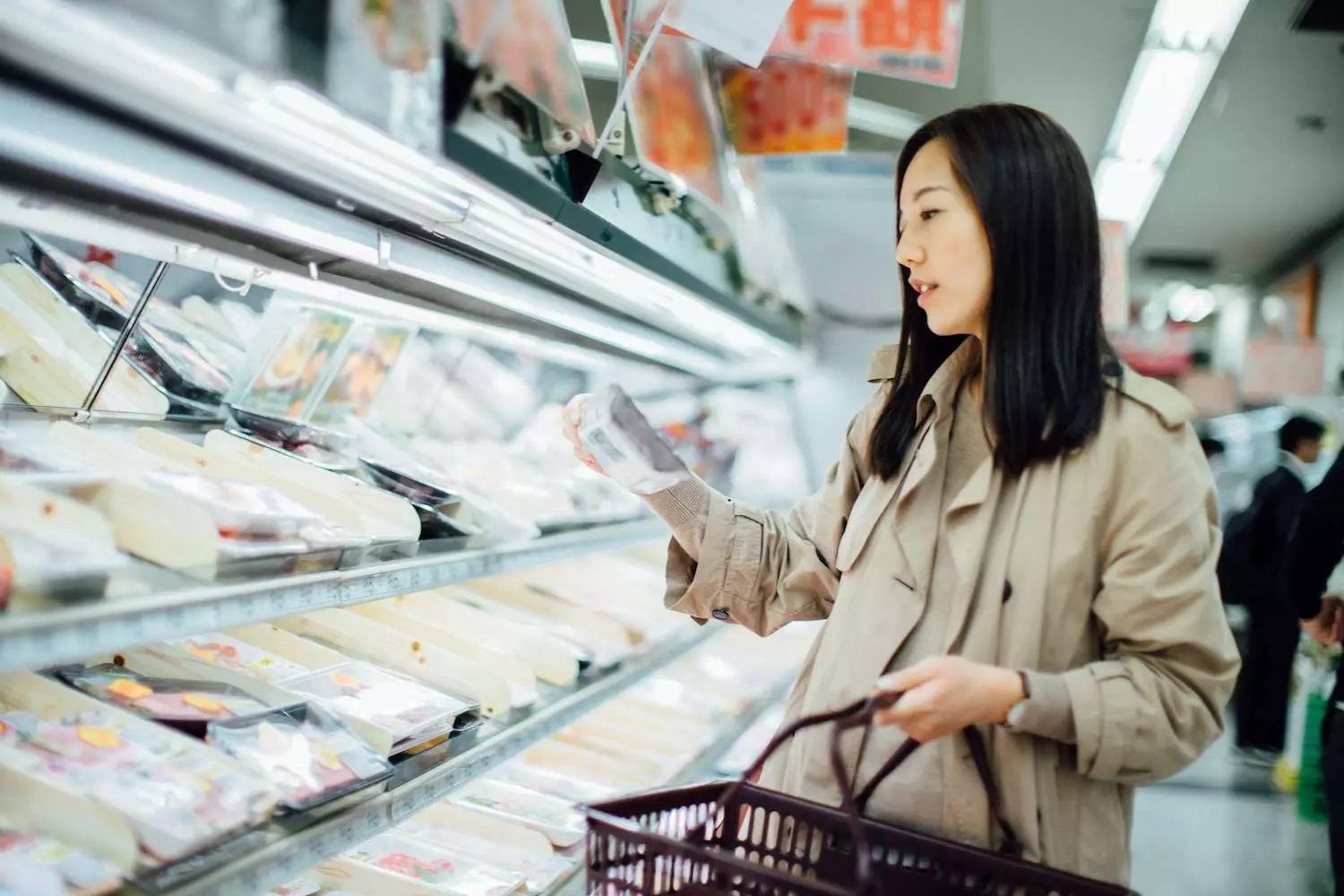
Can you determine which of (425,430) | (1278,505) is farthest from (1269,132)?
(425,430)

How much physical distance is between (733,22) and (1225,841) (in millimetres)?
4806

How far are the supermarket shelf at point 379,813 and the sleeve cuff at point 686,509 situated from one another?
53 centimetres

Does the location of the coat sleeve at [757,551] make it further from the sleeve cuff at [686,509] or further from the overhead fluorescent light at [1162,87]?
the overhead fluorescent light at [1162,87]

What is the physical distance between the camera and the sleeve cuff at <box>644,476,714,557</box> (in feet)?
5.50

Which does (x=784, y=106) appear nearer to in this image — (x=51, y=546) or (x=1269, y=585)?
(x=51, y=546)

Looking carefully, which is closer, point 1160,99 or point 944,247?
point 944,247

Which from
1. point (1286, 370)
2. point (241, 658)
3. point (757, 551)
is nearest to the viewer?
point (757, 551)

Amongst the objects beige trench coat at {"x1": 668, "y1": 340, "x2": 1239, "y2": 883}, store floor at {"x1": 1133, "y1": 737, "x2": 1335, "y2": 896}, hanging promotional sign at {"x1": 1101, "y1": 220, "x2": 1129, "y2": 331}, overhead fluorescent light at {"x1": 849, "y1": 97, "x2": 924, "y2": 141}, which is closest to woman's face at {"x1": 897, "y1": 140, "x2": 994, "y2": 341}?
beige trench coat at {"x1": 668, "y1": 340, "x2": 1239, "y2": 883}

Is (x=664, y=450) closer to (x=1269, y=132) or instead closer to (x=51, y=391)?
(x=51, y=391)

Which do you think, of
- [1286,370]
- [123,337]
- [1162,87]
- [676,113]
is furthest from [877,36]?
→ [1286,370]

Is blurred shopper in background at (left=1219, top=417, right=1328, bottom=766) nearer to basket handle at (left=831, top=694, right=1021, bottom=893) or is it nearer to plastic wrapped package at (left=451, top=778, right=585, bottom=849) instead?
plastic wrapped package at (left=451, top=778, right=585, bottom=849)

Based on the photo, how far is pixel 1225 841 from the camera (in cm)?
504

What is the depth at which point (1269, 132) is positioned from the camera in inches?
246

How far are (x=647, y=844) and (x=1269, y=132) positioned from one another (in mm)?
6572
